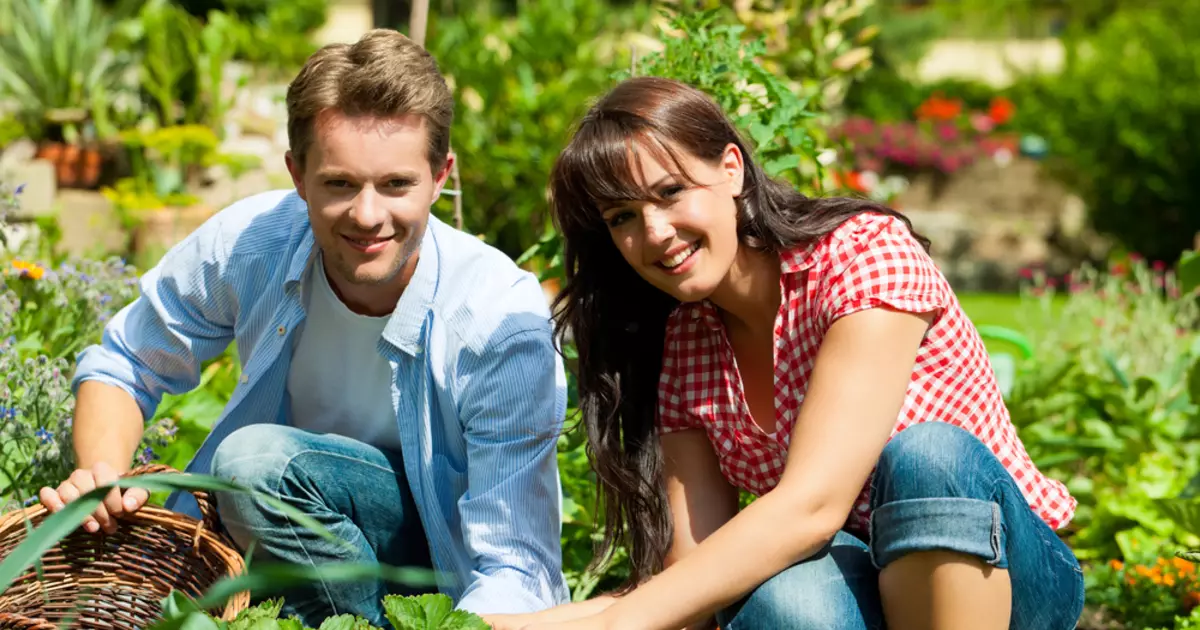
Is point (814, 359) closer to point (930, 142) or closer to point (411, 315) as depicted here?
point (411, 315)

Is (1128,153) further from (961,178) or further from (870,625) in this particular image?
(870,625)

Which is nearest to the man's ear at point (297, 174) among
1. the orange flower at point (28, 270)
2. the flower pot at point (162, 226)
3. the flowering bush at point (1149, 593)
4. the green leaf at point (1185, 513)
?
the orange flower at point (28, 270)

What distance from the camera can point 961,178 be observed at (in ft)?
42.2

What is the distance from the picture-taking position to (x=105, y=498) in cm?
189

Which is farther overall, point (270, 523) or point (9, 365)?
point (9, 365)

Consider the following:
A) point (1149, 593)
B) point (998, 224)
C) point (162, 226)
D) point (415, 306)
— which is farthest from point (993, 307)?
point (415, 306)

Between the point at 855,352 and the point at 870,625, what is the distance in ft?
1.34

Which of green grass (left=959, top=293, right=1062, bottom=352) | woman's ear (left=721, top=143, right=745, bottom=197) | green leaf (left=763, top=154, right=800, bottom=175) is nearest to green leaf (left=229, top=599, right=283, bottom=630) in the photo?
woman's ear (left=721, top=143, right=745, bottom=197)

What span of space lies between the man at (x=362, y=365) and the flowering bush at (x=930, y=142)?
10070 mm

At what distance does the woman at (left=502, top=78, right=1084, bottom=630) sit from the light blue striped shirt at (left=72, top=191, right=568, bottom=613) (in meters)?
0.10

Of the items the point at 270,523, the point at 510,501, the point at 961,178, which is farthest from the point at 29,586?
the point at 961,178

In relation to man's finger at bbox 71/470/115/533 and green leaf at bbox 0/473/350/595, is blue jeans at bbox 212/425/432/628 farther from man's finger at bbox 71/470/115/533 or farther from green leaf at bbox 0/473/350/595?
green leaf at bbox 0/473/350/595

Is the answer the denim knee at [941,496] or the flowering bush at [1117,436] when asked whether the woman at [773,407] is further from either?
the flowering bush at [1117,436]

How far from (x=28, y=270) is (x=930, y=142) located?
1125cm
